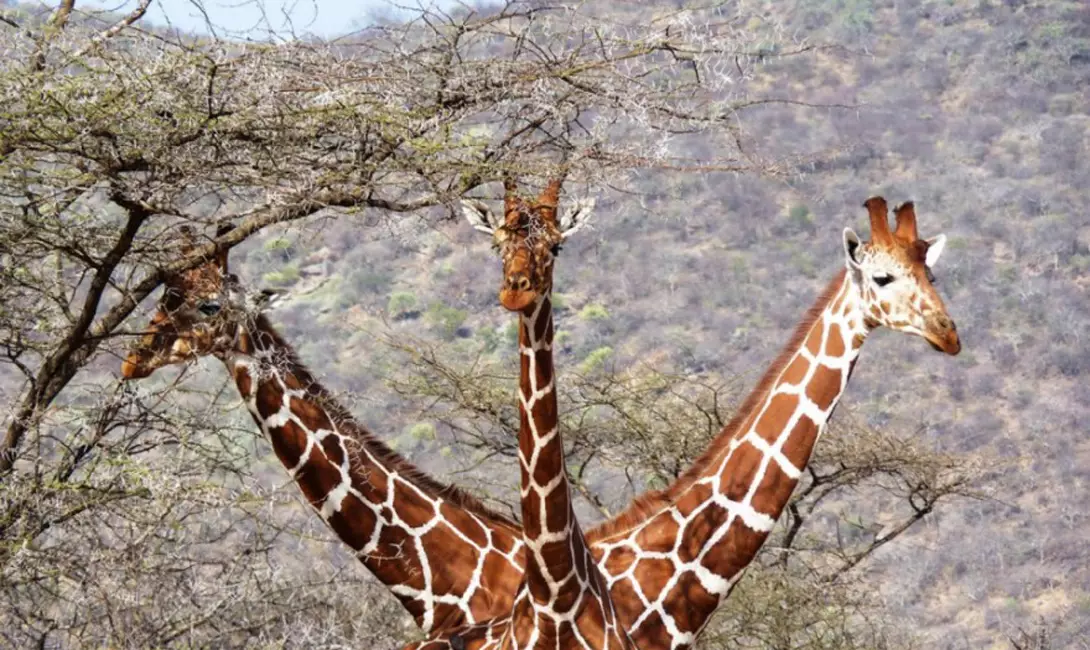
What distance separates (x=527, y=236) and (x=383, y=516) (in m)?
2.14

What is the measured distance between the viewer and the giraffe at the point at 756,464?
7.48 metres

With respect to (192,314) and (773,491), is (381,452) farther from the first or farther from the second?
(773,491)

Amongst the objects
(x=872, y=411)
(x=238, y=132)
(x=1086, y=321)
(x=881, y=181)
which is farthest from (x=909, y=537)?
(x=238, y=132)

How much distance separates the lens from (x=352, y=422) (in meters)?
7.68

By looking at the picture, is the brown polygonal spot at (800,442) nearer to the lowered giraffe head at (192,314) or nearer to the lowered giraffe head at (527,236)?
the lowered giraffe head at (527,236)

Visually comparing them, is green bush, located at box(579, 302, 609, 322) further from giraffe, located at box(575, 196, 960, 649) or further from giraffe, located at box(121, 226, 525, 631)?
giraffe, located at box(121, 226, 525, 631)

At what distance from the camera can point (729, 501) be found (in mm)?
7668

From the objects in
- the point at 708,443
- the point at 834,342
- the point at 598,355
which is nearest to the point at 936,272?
the point at 598,355

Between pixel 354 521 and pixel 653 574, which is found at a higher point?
pixel 354 521

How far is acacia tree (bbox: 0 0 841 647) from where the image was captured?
654cm

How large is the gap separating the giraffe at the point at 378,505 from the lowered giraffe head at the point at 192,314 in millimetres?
181

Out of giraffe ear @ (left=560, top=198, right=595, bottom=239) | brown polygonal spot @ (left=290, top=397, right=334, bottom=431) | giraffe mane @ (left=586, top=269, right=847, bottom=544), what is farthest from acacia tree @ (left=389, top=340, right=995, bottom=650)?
giraffe ear @ (left=560, top=198, right=595, bottom=239)

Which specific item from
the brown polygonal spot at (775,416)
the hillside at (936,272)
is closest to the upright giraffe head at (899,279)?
the brown polygonal spot at (775,416)

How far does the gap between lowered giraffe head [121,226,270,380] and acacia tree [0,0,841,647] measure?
0.26ft
